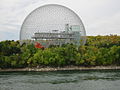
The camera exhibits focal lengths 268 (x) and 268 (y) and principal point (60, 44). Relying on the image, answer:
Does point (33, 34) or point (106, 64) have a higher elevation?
point (33, 34)

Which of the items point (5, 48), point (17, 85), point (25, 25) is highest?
point (25, 25)

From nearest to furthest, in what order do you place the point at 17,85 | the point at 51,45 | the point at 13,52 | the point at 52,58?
the point at 17,85 < the point at 52,58 < the point at 13,52 < the point at 51,45

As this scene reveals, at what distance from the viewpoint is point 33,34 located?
50688 millimetres

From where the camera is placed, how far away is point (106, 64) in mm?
45438

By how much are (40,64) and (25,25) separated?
11.2 metres

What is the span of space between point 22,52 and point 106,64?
594 inches

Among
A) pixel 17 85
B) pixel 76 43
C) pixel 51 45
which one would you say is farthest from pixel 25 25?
pixel 17 85

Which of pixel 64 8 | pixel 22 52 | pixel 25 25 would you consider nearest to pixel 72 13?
pixel 64 8

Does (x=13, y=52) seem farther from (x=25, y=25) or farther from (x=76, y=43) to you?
(x=76, y=43)

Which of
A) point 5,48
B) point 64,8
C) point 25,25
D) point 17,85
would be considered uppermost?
point 64,8

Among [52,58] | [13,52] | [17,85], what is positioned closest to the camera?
[17,85]

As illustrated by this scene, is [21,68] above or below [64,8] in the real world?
below

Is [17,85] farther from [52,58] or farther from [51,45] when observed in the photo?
[51,45]

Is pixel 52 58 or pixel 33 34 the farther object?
pixel 33 34
